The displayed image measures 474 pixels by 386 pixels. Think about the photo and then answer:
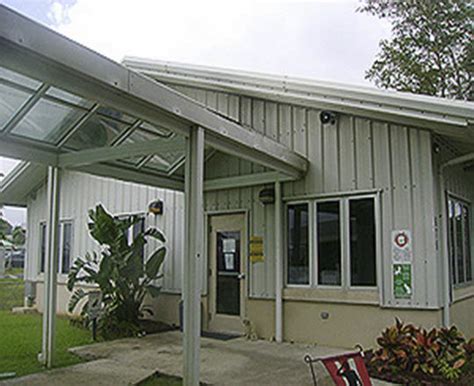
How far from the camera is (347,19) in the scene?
16203 millimetres

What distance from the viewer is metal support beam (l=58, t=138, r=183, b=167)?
5789mm

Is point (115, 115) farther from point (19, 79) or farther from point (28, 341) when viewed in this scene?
point (28, 341)

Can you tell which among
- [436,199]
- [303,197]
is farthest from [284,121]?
[436,199]

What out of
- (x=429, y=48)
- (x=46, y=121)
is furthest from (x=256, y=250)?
(x=429, y=48)

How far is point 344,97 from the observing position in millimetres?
6801

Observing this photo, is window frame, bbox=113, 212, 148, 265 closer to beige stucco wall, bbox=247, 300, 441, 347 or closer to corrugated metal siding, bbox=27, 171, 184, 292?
corrugated metal siding, bbox=27, 171, 184, 292

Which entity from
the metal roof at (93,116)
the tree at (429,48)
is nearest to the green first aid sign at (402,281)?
the metal roof at (93,116)

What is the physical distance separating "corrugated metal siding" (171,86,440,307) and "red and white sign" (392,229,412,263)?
7cm

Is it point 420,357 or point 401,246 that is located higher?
point 401,246

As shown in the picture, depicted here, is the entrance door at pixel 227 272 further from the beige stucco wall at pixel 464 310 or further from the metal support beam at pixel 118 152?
the beige stucco wall at pixel 464 310

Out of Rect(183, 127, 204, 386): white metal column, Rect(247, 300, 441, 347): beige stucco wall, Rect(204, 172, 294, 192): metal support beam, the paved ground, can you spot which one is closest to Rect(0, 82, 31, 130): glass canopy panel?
Rect(183, 127, 204, 386): white metal column

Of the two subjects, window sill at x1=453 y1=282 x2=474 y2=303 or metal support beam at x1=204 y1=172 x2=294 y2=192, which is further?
metal support beam at x1=204 y1=172 x2=294 y2=192

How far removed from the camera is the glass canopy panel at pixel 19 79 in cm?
471

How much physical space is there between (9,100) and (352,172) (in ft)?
15.6
